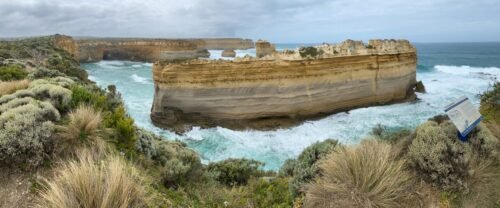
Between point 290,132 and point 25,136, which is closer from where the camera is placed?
point 25,136

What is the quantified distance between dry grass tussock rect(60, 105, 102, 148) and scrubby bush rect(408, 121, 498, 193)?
4205 millimetres

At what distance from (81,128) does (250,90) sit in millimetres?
10680

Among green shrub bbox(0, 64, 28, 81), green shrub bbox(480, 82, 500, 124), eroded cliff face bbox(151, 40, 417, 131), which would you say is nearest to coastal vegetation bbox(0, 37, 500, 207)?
green shrub bbox(480, 82, 500, 124)

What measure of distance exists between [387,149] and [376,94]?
14.9 metres

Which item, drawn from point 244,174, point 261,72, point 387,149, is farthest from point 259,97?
point 387,149

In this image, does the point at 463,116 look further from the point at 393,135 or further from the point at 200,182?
the point at 200,182

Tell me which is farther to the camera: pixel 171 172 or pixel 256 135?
pixel 256 135

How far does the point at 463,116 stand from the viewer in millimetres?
3904

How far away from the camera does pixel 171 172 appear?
199 inches

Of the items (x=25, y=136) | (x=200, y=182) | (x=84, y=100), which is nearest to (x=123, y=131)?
(x=84, y=100)

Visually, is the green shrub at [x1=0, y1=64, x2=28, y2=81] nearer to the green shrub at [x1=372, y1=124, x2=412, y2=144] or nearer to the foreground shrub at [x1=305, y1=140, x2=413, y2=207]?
the foreground shrub at [x1=305, y1=140, x2=413, y2=207]

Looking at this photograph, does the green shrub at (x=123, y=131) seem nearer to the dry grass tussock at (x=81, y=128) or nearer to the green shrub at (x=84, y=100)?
the dry grass tussock at (x=81, y=128)

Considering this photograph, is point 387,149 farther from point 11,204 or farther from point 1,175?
point 1,175

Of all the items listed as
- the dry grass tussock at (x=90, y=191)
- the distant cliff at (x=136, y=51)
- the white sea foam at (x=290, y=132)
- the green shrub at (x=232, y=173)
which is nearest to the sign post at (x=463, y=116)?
the dry grass tussock at (x=90, y=191)
